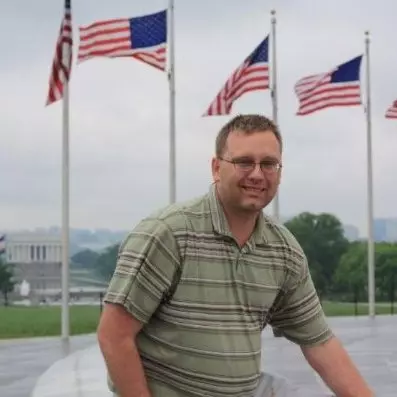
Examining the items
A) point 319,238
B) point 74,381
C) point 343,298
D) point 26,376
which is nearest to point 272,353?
point 26,376

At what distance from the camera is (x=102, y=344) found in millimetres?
2588

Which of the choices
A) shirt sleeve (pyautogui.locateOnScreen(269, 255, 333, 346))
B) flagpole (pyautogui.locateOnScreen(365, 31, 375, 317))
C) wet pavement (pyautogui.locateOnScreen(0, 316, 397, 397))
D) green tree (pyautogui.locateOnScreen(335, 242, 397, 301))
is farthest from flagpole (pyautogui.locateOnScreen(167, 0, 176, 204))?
green tree (pyautogui.locateOnScreen(335, 242, 397, 301))

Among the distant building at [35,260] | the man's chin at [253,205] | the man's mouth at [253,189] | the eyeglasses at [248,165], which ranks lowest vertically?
the distant building at [35,260]

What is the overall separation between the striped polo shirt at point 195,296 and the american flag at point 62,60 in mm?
15943

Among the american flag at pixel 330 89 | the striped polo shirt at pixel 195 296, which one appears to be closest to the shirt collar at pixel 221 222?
the striped polo shirt at pixel 195 296

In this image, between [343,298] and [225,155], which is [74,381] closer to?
[225,155]

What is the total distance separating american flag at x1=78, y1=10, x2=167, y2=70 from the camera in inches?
693

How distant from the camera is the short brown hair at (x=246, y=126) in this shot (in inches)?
102

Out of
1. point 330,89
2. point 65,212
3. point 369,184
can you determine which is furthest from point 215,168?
point 369,184

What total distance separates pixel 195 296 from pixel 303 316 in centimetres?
42

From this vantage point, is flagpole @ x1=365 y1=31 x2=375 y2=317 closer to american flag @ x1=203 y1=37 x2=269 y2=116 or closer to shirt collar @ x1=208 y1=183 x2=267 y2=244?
american flag @ x1=203 y1=37 x2=269 y2=116

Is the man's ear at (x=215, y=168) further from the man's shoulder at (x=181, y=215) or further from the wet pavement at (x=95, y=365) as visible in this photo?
the wet pavement at (x=95, y=365)

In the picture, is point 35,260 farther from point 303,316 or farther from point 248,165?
point 248,165

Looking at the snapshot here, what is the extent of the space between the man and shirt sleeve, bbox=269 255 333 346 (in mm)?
147
